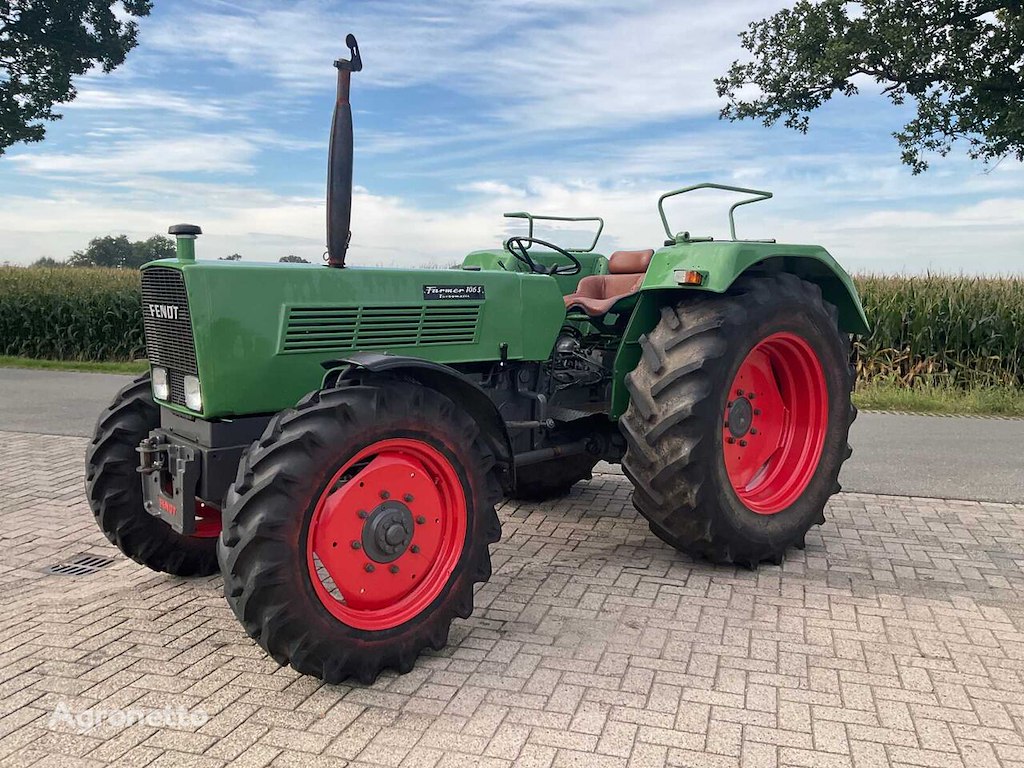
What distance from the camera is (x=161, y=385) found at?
11.6 ft

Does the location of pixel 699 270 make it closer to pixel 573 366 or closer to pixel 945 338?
pixel 573 366

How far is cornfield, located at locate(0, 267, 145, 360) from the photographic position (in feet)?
50.4

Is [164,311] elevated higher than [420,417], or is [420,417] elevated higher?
[164,311]

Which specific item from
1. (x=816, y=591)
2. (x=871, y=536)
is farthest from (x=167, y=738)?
(x=871, y=536)

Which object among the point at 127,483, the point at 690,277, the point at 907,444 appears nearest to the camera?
the point at 127,483

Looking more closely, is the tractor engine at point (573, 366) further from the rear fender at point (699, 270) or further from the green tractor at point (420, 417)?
the rear fender at point (699, 270)

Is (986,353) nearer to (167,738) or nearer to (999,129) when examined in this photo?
(999,129)

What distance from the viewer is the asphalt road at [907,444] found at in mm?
6094

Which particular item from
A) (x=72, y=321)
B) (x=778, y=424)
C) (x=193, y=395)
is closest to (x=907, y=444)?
(x=778, y=424)

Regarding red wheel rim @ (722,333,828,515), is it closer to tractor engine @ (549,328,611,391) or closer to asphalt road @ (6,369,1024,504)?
tractor engine @ (549,328,611,391)

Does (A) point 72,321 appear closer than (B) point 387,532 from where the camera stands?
No

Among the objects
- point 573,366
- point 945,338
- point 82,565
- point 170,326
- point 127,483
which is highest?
point 170,326

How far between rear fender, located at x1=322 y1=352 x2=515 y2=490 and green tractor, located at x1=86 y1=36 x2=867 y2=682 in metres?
0.01

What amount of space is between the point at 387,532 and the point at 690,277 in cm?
187
